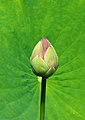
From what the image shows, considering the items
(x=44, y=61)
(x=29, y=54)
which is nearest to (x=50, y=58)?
(x=44, y=61)

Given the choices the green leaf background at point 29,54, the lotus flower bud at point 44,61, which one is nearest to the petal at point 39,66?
the lotus flower bud at point 44,61

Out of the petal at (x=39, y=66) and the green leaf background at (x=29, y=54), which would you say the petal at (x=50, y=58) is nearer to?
the petal at (x=39, y=66)

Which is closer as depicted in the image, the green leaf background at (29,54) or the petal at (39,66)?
the petal at (39,66)

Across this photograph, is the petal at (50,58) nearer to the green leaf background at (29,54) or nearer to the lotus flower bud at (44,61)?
the lotus flower bud at (44,61)

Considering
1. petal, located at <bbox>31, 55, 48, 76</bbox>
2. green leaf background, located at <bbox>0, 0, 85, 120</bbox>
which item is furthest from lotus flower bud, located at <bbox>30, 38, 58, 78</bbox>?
green leaf background, located at <bbox>0, 0, 85, 120</bbox>

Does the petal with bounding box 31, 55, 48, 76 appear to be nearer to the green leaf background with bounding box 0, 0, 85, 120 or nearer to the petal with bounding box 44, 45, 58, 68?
the petal with bounding box 44, 45, 58, 68

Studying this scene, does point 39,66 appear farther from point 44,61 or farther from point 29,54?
point 29,54
